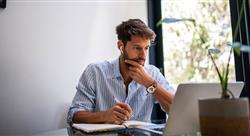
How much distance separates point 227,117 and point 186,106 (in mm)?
190

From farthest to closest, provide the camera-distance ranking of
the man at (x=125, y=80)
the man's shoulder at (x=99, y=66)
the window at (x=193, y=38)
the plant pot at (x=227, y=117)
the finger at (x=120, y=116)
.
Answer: the window at (x=193, y=38) → the man's shoulder at (x=99, y=66) → the man at (x=125, y=80) → the finger at (x=120, y=116) → the plant pot at (x=227, y=117)

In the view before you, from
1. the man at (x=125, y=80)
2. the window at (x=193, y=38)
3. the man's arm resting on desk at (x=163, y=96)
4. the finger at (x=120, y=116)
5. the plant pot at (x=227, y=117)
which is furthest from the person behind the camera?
the window at (x=193, y=38)

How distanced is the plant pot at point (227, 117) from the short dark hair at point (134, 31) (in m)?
0.99

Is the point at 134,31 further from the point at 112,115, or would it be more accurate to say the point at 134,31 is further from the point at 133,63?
the point at 112,115

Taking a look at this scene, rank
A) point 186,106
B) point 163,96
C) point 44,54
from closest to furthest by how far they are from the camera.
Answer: point 186,106
point 163,96
point 44,54

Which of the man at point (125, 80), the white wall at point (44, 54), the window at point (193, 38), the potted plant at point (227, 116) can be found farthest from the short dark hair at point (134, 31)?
the potted plant at point (227, 116)

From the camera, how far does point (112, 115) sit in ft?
3.76

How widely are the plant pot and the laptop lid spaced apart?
0.14 metres

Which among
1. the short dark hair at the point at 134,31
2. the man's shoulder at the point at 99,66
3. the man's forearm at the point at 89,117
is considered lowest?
the man's forearm at the point at 89,117

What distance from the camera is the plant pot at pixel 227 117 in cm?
62

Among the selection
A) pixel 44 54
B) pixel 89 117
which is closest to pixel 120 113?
pixel 89 117

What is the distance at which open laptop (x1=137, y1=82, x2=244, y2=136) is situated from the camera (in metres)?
0.78

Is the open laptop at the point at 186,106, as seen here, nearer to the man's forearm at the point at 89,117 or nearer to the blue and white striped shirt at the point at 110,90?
the man's forearm at the point at 89,117

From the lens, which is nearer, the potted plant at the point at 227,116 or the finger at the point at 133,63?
the potted plant at the point at 227,116
